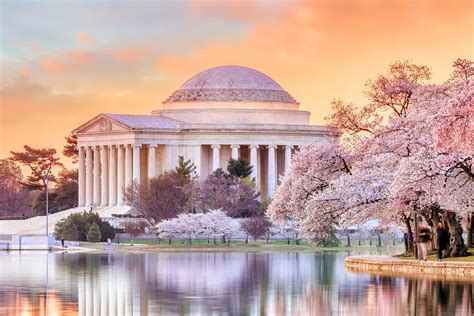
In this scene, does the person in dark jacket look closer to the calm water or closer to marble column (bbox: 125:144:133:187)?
the calm water

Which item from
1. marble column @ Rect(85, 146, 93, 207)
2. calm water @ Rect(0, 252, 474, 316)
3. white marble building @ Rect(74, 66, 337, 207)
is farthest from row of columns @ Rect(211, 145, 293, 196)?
calm water @ Rect(0, 252, 474, 316)

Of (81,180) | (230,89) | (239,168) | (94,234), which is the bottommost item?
(94,234)

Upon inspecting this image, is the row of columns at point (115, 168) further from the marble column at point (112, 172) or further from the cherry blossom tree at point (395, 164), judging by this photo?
the cherry blossom tree at point (395, 164)

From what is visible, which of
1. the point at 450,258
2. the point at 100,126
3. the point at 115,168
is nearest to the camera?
the point at 450,258

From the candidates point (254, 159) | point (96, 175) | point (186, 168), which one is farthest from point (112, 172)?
point (186, 168)

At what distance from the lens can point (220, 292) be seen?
162 feet

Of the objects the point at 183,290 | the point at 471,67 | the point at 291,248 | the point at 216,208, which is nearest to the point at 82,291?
the point at 183,290

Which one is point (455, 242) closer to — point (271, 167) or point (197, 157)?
point (197, 157)

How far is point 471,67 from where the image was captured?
7044 centimetres

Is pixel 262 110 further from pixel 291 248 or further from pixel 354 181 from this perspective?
pixel 354 181

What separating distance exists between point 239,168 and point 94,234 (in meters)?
31.2

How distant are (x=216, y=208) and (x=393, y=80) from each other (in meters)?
61.5

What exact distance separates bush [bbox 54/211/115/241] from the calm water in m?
59.8

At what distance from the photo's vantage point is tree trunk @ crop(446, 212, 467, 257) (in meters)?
68.5
